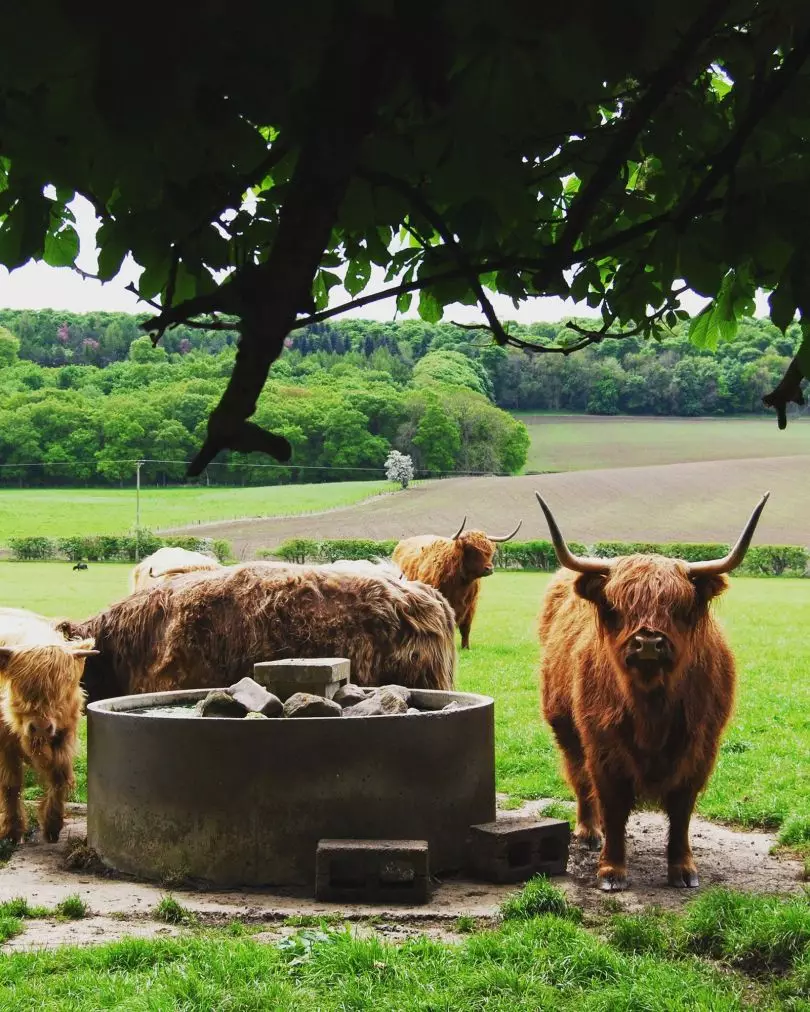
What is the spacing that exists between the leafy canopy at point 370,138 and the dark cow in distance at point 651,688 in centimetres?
322

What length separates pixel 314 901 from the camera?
5988 mm

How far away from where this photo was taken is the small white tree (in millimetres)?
52344

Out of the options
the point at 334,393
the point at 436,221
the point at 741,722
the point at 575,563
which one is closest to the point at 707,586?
the point at 575,563

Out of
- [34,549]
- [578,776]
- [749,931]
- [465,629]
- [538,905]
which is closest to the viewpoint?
[749,931]

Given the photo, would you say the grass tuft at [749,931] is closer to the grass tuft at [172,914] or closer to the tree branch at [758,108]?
the grass tuft at [172,914]

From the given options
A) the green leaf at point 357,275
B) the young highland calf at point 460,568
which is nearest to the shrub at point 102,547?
the young highland calf at point 460,568

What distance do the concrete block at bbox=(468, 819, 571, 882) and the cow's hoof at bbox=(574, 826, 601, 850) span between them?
2.16 ft

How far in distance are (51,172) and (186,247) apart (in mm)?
428

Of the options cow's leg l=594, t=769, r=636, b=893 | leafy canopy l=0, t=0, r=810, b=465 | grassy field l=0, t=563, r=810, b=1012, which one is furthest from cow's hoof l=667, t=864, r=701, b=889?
leafy canopy l=0, t=0, r=810, b=465

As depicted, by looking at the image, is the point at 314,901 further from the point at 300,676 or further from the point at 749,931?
the point at 749,931

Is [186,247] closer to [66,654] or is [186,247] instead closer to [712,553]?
[66,654]

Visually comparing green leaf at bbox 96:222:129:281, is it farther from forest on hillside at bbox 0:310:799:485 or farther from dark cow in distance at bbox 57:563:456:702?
forest on hillside at bbox 0:310:799:485

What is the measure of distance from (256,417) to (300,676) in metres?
40.5

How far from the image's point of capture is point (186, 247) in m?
2.58
